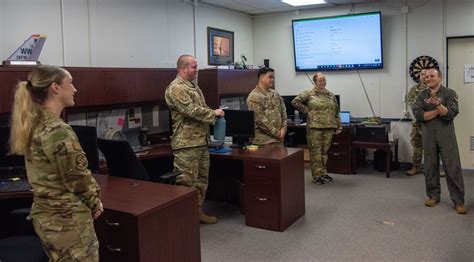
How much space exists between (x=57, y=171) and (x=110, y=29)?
3041 mm

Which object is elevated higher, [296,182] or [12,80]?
[12,80]

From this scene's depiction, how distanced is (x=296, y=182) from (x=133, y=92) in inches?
71.9

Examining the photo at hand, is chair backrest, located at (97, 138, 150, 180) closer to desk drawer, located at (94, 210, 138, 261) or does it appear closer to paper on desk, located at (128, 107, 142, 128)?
desk drawer, located at (94, 210, 138, 261)

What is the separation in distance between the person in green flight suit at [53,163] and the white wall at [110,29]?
6.74ft

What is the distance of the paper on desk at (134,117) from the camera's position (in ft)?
15.4

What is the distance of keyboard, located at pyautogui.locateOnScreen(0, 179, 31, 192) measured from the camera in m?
2.97

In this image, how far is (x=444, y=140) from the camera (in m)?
4.31

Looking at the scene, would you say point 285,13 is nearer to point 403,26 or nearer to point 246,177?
point 403,26

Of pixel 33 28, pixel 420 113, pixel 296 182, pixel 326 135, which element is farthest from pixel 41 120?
pixel 326 135

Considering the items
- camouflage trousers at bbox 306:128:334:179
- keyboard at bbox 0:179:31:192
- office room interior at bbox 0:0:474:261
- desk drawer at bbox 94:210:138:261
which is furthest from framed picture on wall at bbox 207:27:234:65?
desk drawer at bbox 94:210:138:261

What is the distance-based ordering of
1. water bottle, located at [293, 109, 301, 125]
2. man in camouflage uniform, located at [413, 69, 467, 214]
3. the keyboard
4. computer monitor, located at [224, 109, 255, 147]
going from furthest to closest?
water bottle, located at [293, 109, 301, 125] → computer monitor, located at [224, 109, 255, 147] → man in camouflage uniform, located at [413, 69, 467, 214] → the keyboard

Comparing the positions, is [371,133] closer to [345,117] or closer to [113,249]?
[345,117]

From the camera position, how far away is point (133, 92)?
14.4ft

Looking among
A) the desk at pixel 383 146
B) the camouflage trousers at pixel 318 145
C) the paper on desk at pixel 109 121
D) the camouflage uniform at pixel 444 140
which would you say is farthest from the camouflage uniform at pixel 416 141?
the paper on desk at pixel 109 121
